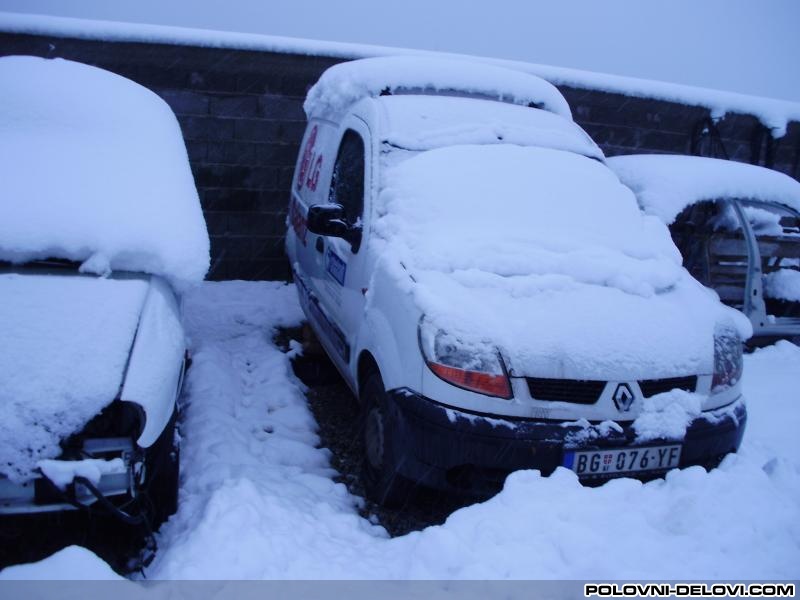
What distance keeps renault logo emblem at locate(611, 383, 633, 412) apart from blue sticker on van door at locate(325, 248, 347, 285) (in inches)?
67.3

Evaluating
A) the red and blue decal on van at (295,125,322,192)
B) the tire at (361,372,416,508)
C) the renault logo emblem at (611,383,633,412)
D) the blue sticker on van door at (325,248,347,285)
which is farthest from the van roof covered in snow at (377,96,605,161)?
the renault logo emblem at (611,383,633,412)

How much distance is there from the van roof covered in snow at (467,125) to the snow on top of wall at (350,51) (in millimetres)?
2848

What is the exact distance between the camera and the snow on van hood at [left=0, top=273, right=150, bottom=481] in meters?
2.15

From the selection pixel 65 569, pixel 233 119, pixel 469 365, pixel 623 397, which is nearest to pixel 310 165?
pixel 233 119

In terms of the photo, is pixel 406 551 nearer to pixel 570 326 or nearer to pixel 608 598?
pixel 608 598

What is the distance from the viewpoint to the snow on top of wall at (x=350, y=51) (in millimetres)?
5770

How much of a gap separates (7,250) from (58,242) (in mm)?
200

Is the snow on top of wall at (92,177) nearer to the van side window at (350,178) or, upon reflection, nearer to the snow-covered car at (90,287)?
the snow-covered car at (90,287)

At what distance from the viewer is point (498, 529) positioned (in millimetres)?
2457

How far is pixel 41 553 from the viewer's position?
94.9 inches

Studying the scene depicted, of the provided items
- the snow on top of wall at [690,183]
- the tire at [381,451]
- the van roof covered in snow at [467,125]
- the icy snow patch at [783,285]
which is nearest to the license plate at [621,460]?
the tire at [381,451]

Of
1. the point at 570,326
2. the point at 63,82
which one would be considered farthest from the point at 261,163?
the point at 570,326

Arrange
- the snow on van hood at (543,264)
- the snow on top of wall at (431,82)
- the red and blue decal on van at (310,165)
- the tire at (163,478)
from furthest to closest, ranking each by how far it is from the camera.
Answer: the red and blue decal on van at (310,165)
the snow on top of wall at (431,82)
the snow on van hood at (543,264)
the tire at (163,478)

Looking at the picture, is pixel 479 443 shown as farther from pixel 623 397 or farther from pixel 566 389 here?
pixel 623 397
